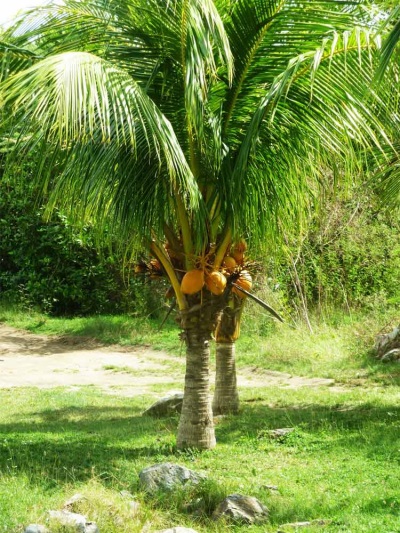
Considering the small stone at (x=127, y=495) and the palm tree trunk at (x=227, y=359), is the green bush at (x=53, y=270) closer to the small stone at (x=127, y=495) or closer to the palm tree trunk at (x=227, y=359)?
the palm tree trunk at (x=227, y=359)

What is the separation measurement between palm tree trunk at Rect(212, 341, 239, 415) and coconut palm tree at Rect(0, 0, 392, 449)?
1.66m

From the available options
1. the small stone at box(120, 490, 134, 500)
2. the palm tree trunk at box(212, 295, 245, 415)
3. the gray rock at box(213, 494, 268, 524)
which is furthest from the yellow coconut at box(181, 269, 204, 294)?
the gray rock at box(213, 494, 268, 524)

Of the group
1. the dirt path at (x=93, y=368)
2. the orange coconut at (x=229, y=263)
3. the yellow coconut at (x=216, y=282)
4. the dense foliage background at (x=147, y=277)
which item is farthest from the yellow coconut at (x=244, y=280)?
the dense foliage background at (x=147, y=277)

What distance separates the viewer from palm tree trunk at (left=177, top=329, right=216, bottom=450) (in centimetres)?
752

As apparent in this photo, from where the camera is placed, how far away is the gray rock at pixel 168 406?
9.44m

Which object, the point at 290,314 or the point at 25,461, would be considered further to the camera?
the point at 290,314

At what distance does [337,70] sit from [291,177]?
102 cm

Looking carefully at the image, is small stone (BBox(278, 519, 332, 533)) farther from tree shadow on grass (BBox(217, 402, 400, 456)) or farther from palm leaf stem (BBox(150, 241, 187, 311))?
palm leaf stem (BBox(150, 241, 187, 311))

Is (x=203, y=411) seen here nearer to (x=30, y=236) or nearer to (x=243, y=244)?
(x=243, y=244)

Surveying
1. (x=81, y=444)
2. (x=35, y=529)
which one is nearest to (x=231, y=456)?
(x=81, y=444)

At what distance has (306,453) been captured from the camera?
740 centimetres

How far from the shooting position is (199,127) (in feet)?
22.1

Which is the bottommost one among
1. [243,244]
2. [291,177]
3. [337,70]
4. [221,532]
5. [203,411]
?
[221,532]

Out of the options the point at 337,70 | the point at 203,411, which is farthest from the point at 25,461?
the point at 337,70
